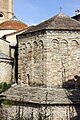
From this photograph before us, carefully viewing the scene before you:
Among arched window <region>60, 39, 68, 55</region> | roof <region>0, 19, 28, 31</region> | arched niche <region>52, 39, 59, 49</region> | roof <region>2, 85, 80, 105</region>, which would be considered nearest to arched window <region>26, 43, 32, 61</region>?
arched niche <region>52, 39, 59, 49</region>

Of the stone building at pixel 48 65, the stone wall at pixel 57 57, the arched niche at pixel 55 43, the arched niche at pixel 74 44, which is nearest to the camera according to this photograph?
the stone building at pixel 48 65

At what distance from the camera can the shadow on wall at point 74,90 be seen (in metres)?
22.1

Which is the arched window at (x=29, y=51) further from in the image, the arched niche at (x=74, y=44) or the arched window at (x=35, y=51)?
the arched niche at (x=74, y=44)

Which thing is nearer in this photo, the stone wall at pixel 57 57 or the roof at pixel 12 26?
the stone wall at pixel 57 57

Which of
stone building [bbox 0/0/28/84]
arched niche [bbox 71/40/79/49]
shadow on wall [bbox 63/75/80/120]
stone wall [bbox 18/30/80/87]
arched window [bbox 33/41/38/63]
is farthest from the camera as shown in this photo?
stone building [bbox 0/0/28/84]

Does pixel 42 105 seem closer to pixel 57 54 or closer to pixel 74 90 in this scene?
pixel 74 90

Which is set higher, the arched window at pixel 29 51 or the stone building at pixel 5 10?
the stone building at pixel 5 10

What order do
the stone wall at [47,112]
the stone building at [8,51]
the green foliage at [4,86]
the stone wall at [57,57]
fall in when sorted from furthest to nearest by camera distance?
the stone building at [8,51]
the green foliage at [4,86]
the stone wall at [57,57]
the stone wall at [47,112]

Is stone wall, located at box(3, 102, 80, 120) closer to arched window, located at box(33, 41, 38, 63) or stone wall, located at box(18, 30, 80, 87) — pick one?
stone wall, located at box(18, 30, 80, 87)

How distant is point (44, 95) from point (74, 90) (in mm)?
2359

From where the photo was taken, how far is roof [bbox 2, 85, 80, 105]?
22094 millimetres

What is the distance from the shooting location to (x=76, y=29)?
1040 inches

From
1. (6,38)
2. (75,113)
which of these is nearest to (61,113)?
(75,113)

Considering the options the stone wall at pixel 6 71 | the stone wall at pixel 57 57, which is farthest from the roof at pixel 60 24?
the stone wall at pixel 6 71
